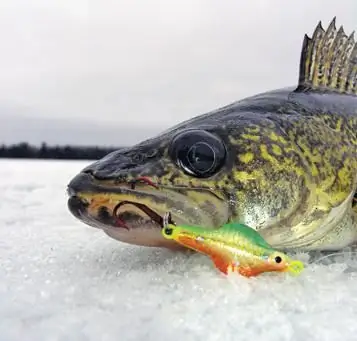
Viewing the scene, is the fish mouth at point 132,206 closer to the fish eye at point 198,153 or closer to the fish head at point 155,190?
the fish head at point 155,190

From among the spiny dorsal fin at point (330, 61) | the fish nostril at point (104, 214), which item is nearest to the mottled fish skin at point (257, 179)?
the fish nostril at point (104, 214)

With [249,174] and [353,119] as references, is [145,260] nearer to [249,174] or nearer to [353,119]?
[249,174]

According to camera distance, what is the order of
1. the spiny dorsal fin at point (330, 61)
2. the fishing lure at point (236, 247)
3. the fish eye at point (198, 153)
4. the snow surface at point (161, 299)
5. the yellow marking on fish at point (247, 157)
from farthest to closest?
the spiny dorsal fin at point (330, 61) < the yellow marking on fish at point (247, 157) < the fish eye at point (198, 153) < the fishing lure at point (236, 247) < the snow surface at point (161, 299)

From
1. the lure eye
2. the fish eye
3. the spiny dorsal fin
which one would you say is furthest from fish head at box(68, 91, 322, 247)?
the spiny dorsal fin

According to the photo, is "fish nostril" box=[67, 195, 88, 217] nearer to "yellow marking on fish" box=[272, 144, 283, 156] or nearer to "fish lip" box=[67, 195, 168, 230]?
"fish lip" box=[67, 195, 168, 230]

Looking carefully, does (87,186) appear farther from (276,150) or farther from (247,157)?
(276,150)

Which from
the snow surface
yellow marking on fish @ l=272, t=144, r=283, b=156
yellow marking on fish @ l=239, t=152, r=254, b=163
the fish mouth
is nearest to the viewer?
the snow surface

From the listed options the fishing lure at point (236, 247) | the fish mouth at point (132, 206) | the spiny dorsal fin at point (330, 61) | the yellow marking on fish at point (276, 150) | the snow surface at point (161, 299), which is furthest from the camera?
the spiny dorsal fin at point (330, 61)
